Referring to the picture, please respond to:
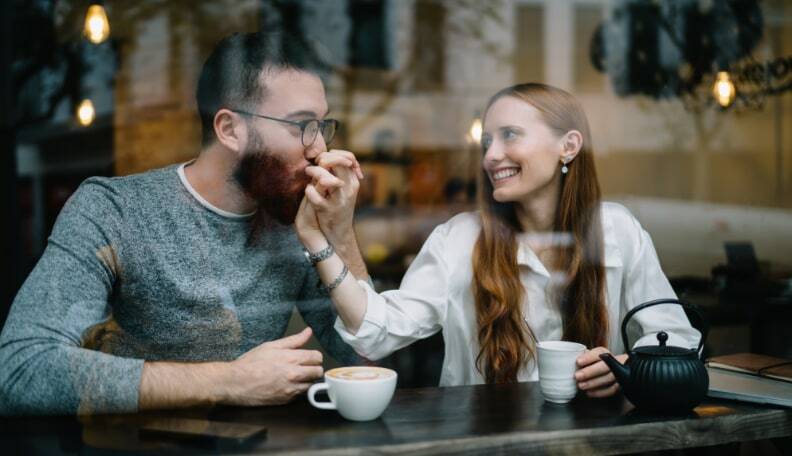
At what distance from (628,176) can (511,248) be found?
1.27 m

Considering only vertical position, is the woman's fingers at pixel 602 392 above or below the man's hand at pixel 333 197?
below

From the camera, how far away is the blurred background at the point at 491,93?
9.09ft

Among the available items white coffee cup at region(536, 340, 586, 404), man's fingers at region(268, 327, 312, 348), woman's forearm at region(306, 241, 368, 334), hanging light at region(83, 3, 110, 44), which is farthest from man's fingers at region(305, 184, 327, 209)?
hanging light at region(83, 3, 110, 44)

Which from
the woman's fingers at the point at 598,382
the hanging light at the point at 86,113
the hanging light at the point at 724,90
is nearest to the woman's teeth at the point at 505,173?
the woman's fingers at the point at 598,382

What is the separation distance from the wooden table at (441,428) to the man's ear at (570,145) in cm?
74

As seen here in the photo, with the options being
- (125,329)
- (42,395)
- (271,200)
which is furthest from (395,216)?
(42,395)

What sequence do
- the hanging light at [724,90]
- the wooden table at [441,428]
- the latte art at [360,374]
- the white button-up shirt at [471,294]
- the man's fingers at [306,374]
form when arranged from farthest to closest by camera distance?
the hanging light at [724,90] < the white button-up shirt at [471,294] < the man's fingers at [306,374] < the latte art at [360,374] < the wooden table at [441,428]

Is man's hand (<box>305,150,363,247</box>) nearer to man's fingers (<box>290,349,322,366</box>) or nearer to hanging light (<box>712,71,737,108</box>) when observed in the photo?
man's fingers (<box>290,349,322,366</box>)

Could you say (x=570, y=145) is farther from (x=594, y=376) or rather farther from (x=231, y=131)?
(x=231, y=131)

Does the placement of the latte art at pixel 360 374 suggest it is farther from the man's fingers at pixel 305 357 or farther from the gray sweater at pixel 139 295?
the gray sweater at pixel 139 295

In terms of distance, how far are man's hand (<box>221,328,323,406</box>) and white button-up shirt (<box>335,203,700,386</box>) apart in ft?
1.18

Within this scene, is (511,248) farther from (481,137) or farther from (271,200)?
(271,200)

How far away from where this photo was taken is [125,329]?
1.87 m

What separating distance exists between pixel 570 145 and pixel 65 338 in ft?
4.45
